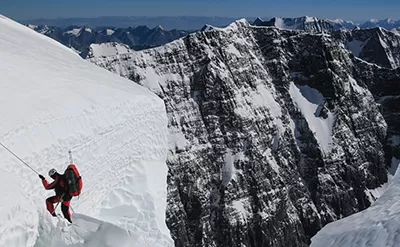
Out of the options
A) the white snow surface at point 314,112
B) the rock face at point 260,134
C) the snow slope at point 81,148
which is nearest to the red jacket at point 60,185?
the snow slope at point 81,148

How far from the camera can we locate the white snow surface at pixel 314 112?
139250 millimetres

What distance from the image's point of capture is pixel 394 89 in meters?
168

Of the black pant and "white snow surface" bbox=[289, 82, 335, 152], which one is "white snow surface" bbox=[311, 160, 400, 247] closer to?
the black pant

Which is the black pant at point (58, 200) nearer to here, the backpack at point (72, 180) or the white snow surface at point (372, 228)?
the backpack at point (72, 180)

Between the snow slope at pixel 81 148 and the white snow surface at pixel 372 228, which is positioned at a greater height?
the snow slope at pixel 81 148

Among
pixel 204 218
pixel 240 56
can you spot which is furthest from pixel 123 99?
pixel 240 56

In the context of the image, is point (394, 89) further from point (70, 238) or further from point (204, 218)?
point (70, 238)

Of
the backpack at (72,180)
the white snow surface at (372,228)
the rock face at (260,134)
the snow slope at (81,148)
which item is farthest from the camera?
the rock face at (260,134)

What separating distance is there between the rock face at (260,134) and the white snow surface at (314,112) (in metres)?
0.38

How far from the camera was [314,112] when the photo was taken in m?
143

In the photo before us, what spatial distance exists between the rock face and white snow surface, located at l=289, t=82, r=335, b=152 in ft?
1.25

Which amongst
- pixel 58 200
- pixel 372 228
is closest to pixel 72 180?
pixel 58 200

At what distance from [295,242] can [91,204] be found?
109584 mm

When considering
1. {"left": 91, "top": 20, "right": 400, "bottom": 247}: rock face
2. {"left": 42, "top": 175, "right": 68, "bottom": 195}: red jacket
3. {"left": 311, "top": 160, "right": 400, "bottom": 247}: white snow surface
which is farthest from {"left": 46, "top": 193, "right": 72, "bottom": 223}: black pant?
{"left": 91, "top": 20, "right": 400, "bottom": 247}: rock face
